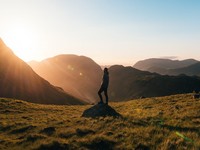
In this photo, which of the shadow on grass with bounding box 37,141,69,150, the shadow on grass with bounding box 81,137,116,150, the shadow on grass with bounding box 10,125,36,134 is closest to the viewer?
the shadow on grass with bounding box 81,137,116,150

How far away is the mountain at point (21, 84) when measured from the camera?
10774cm

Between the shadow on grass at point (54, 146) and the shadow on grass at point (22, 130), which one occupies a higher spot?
the shadow on grass at point (54, 146)

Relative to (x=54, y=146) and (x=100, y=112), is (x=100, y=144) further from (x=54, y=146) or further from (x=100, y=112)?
(x=100, y=112)

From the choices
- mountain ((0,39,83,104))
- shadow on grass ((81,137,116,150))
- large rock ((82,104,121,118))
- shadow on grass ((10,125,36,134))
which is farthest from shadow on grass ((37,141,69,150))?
mountain ((0,39,83,104))

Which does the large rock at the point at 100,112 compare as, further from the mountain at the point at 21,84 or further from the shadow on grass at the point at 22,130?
the mountain at the point at 21,84

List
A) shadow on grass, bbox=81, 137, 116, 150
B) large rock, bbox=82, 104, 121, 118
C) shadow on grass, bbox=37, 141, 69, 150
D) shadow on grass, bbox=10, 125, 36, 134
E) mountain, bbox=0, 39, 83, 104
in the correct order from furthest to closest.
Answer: mountain, bbox=0, 39, 83, 104, large rock, bbox=82, 104, 121, 118, shadow on grass, bbox=10, 125, 36, 134, shadow on grass, bbox=37, 141, 69, 150, shadow on grass, bbox=81, 137, 116, 150

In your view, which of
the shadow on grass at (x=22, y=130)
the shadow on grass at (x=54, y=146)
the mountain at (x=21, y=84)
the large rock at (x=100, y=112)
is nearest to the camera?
the shadow on grass at (x=54, y=146)

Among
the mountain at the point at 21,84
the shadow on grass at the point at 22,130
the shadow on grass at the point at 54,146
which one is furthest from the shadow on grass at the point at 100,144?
the mountain at the point at 21,84

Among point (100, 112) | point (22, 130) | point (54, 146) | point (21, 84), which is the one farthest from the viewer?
point (21, 84)

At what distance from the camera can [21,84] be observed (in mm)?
115000

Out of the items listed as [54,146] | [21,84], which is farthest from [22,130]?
[21,84]

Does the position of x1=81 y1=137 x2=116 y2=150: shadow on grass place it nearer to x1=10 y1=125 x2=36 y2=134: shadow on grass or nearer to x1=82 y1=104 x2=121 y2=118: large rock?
x1=10 y1=125 x2=36 y2=134: shadow on grass

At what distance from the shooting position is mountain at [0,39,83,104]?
10774cm

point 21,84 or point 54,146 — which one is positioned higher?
point 21,84
